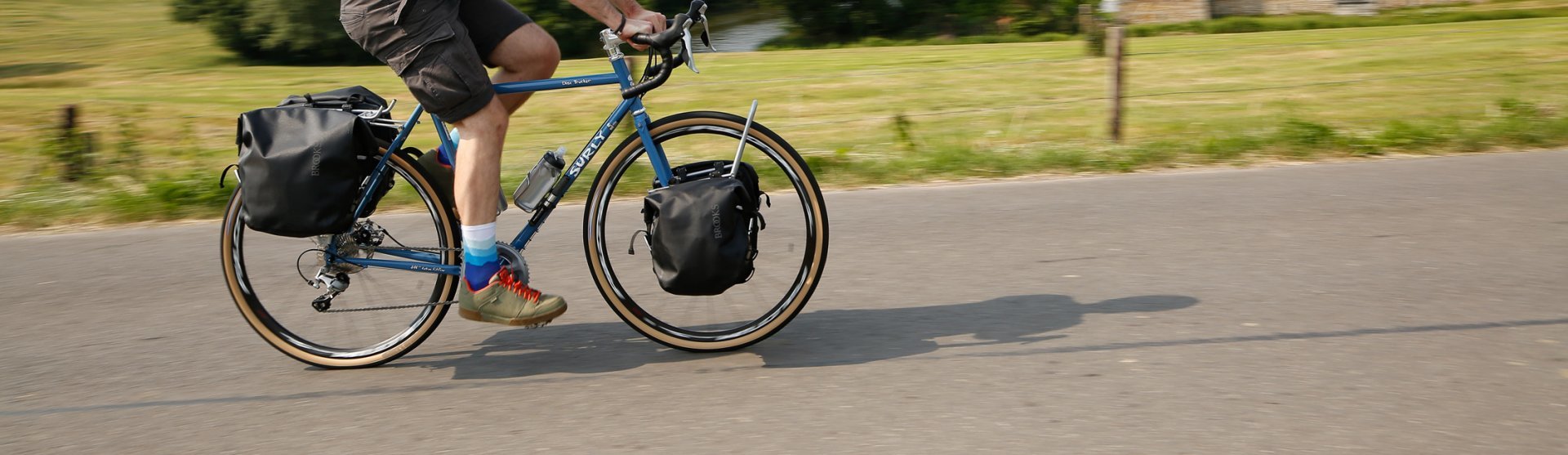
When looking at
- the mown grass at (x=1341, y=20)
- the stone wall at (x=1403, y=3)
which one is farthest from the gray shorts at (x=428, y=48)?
the stone wall at (x=1403, y=3)

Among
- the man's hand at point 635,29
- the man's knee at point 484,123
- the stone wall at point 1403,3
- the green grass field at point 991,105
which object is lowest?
the stone wall at point 1403,3

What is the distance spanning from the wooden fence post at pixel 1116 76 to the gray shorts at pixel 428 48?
20.2 feet

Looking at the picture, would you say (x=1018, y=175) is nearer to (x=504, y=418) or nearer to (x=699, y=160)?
(x=699, y=160)

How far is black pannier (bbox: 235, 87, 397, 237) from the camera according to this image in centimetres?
393

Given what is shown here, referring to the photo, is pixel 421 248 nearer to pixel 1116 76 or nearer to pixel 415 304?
pixel 415 304

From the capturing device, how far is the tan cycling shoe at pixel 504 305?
4.08 meters

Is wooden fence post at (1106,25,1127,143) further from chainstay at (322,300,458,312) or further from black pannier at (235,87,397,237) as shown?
black pannier at (235,87,397,237)

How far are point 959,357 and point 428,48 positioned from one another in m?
1.74

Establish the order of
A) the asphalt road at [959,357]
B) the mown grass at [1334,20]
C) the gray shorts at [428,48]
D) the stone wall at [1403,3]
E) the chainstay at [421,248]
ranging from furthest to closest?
the stone wall at [1403,3] < the mown grass at [1334,20] < the chainstay at [421,248] < the gray shorts at [428,48] < the asphalt road at [959,357]

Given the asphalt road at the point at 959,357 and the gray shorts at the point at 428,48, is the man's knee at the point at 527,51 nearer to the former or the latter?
the gray shorts at the point at 428,48

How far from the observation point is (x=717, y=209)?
394 centimetres

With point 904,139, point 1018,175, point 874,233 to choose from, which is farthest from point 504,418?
point 904,139

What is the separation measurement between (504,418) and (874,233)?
2683 mm

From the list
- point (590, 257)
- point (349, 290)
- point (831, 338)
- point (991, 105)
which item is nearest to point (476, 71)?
point (590, 257)
